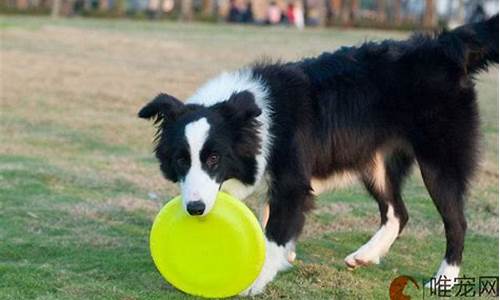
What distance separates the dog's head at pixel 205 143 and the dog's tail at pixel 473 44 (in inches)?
62.4

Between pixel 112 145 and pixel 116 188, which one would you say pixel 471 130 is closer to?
pixel 116 188

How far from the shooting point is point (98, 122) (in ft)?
45.9

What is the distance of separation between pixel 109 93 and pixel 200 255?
38.8 ft

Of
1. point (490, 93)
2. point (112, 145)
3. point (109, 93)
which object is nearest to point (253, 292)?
point (112, 145)

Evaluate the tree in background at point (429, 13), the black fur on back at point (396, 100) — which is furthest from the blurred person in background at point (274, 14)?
the black fur on back at point (396, 100)

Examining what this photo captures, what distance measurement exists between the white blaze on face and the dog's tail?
6.61ft

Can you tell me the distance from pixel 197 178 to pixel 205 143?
0.23 meters

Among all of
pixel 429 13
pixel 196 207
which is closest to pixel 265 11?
pixel 429 13

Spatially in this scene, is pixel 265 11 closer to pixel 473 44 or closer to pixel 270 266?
pixel 473 44

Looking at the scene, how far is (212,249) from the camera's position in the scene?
19.3ft

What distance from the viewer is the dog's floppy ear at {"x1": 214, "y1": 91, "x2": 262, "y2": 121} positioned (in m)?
5.94

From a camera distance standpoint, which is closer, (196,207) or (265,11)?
(196,207)

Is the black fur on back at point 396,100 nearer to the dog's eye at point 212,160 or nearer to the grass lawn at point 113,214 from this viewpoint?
the grass lawn at point 113,214

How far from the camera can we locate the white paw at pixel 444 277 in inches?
255
